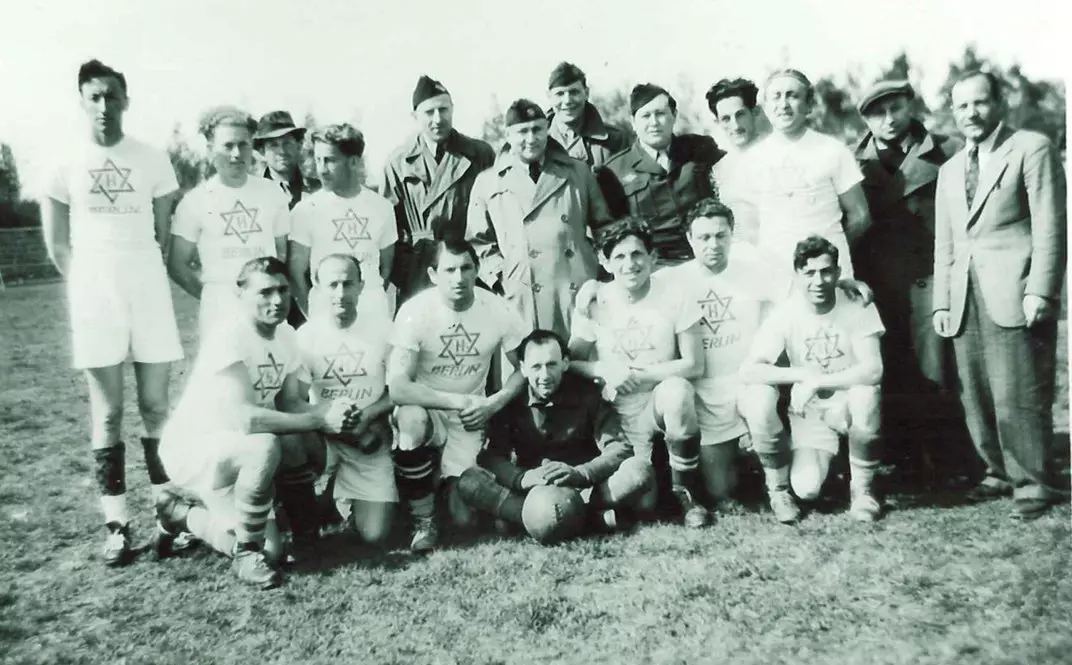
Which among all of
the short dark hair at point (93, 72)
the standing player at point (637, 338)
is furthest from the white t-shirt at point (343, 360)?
the short dark hair at point (93, 72)

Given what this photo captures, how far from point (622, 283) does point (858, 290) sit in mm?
1110

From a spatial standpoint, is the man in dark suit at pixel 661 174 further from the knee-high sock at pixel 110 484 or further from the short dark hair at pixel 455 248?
the knee-high sock at pixel 110 484

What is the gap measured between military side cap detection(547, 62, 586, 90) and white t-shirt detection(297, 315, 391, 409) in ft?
5.05

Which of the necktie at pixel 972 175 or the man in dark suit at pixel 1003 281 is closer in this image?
the man in dark suit at pixel 1003 281

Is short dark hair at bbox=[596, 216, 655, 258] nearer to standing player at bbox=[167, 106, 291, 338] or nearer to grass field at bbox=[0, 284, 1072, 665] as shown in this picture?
grass field at bbox=[0, 284, 1072, 665]

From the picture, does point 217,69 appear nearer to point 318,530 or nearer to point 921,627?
point 318,530

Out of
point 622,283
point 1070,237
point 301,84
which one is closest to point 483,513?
point 622,283

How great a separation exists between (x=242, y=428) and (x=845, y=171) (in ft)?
10.0

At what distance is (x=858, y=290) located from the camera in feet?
14.1

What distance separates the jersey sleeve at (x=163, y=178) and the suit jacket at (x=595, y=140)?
6.45ft

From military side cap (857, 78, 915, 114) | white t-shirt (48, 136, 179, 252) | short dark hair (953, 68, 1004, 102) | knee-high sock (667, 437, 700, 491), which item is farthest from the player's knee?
short dark hair (953, 68, 1004, 102)

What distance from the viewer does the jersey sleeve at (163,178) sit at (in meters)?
4.17

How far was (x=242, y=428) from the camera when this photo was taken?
390 centimetres

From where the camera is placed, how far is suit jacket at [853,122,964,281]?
4523 millimetres
